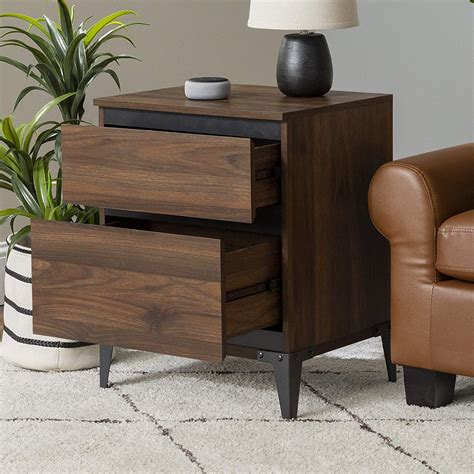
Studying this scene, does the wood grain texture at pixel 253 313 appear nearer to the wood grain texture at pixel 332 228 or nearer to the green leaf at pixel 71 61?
the wood grain texture at pixel 332 228

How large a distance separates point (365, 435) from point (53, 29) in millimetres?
1236

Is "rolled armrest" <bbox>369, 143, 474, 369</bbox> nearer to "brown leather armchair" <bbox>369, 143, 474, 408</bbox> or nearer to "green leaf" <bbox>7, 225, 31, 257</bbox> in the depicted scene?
"brown leather armchair" <bbox>369, 143, 474, 408</bbox>

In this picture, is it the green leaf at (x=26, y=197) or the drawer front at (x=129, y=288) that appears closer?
the drawer front at (x=129, y=288)

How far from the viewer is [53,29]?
114 inches

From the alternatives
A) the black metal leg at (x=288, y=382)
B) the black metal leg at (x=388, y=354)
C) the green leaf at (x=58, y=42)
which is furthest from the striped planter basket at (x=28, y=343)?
the black metal leg at (x=388, y=354)

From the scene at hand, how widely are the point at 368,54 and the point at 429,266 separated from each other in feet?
6.86

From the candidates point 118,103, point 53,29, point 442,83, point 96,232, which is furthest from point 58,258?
point 442,83

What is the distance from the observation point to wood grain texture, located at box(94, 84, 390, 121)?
2477 millimetres

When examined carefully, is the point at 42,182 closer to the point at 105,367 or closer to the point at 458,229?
the point at 105,367

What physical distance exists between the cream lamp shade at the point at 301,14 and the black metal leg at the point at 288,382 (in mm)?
706

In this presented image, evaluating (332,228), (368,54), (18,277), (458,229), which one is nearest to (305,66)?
(332,228)

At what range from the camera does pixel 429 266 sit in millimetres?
2469

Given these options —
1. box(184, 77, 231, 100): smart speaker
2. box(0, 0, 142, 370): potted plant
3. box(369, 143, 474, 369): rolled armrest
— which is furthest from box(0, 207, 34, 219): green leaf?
box(369, 143, 474, 369): rolled armrest

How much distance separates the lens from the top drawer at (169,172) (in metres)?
2.38
